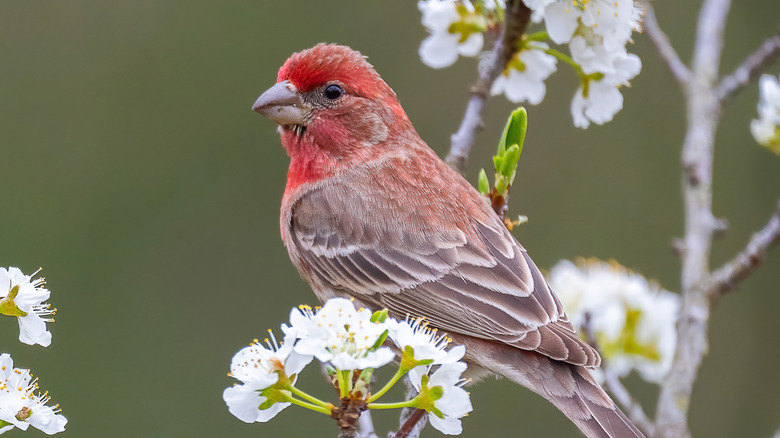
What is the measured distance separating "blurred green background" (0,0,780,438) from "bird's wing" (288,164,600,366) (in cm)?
287

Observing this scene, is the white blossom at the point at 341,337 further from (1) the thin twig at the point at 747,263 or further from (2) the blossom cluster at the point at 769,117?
(2) the blossom cluster at the point at 769,117

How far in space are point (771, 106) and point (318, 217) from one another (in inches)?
75.9

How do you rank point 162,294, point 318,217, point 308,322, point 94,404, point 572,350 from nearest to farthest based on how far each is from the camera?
point 308,322 → point 572,350 → point 318,217 → point 94,404 → point 162,294

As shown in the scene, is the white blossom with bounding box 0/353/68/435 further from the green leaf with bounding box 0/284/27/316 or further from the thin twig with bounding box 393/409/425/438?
the thin twig with bounding box 393/409/425/438

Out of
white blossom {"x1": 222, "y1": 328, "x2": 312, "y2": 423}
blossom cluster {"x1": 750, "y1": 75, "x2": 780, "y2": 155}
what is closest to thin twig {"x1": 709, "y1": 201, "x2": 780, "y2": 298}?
blossom cluster {"x1": 750, "y1": 75, "x2": 780, "y2": 155}

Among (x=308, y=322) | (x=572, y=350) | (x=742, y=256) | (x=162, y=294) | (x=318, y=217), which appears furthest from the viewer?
(x=162, y=294)

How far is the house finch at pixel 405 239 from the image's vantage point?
137 inches

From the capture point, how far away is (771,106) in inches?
156

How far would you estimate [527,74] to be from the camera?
13.3ft

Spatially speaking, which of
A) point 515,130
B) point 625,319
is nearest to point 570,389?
point 515,130

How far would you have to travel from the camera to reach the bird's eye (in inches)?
167

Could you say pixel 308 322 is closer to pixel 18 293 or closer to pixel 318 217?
pixel 18 293

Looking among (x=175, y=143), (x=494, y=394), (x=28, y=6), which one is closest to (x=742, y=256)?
(x=494, y=394)

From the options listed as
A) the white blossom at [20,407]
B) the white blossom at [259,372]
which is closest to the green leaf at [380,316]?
the white blossom at [259,372]
